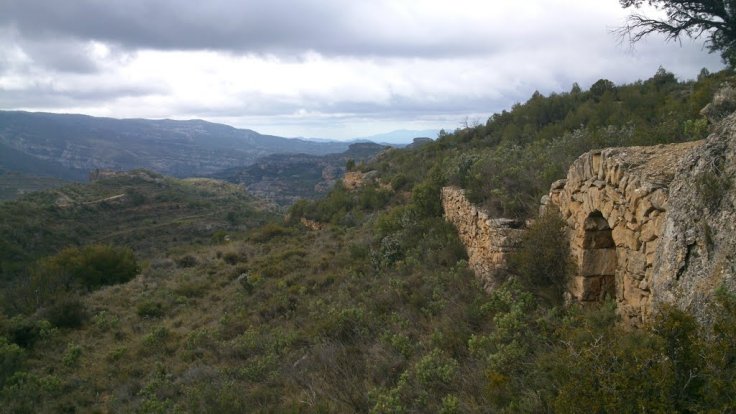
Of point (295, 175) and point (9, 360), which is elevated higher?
point (9, 360)

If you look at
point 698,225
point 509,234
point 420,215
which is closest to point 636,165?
point 698,225

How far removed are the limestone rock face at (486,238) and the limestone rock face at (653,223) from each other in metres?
1.08

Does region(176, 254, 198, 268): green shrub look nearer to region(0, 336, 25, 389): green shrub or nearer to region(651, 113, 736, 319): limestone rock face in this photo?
region(0, 336, 25, 389): green shrub

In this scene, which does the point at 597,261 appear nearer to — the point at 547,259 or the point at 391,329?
the point at 547,259

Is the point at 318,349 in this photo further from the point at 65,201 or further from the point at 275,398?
the point at 65,201

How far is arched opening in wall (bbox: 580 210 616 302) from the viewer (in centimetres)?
555

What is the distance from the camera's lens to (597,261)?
5.56 m

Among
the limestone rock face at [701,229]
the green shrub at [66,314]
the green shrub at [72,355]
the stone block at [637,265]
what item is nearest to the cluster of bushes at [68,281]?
the green shrub at [66,314]

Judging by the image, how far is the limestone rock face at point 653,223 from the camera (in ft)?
11.1

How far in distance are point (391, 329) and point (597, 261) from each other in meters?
3.35

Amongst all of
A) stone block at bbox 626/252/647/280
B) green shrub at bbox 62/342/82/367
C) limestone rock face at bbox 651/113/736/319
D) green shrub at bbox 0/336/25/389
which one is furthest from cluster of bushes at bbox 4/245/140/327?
limestone rock face at bbox 651/113/736/319

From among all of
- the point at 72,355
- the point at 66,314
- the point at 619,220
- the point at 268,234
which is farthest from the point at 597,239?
the point at 268,234

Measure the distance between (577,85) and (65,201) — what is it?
4713cm

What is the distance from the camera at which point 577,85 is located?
2378 cm
